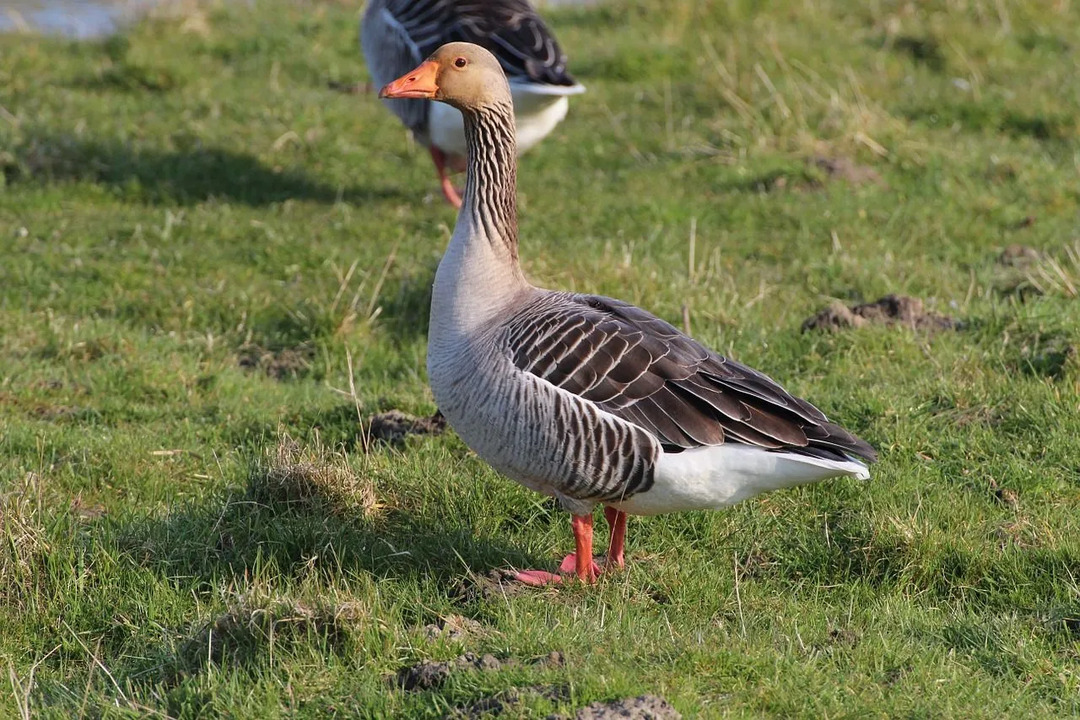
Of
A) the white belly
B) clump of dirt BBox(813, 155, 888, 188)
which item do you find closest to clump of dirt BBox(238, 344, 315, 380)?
the white belly

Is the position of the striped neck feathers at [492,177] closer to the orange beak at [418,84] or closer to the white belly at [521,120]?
the orange beak at [418,84]

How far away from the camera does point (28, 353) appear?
738 cm

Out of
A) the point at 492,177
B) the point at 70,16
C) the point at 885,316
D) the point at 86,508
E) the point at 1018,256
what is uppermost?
the point at 492,177

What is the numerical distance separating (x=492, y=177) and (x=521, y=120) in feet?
13.5

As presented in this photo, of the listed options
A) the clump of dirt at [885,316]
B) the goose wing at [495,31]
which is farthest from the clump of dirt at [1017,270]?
the goose wing at [495,31]

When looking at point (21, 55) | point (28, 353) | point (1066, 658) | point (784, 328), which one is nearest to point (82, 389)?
point (28, 353)

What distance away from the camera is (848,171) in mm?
9742

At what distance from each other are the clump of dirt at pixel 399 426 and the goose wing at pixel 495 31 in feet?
11.2

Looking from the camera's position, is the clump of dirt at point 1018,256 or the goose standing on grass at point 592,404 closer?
the goose standing on grass at point 592,404

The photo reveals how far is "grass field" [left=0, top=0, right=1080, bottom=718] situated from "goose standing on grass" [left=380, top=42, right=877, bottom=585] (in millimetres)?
427

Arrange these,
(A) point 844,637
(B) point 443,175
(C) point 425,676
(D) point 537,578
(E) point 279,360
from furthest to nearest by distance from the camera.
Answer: (B) point 443,175, (E) point 279,360, (D) point 537,578, (A) point 844,637, (C) point 425,676

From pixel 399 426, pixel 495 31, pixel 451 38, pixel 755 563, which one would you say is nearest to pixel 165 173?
pixel 451 38

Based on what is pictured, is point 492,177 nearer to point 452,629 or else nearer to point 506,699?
point 452,629

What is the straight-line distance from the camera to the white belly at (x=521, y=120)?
9070 mm
